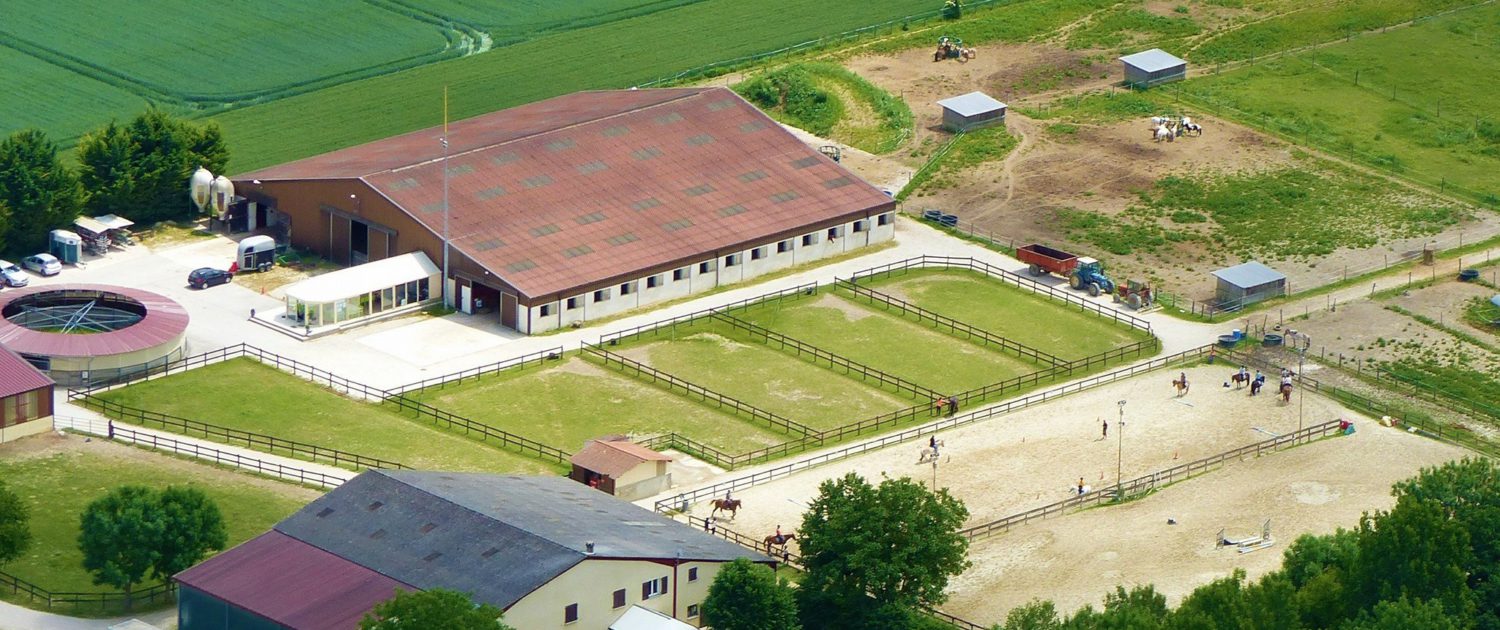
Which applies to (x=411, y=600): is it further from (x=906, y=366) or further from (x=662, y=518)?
(x=906, y=366)

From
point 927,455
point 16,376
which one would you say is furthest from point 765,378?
point 16,376

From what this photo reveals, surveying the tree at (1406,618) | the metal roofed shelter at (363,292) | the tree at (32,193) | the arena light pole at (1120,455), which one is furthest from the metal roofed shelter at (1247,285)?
the tree at (32,193)

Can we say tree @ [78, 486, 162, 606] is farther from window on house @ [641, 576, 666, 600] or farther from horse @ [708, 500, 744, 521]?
horse @ [708, 500, 744, 521]

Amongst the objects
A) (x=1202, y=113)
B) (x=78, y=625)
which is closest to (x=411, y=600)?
(x=78, y=625)

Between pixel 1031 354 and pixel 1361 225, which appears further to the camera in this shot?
pixel 1361 225

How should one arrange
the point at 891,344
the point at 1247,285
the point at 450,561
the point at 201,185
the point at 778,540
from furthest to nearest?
the point at 201,185
the point at 1247,285
the point at 891,344
the point at 778,540
the point at 450,561

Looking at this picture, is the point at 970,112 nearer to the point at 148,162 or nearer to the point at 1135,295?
the point at 1135,295
